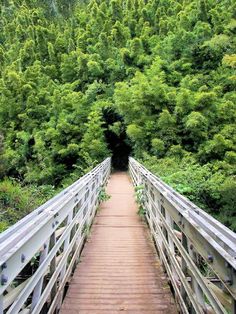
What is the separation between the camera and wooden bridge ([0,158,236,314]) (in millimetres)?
2072

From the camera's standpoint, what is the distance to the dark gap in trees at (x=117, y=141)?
25.5m

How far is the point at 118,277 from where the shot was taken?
13.5ft

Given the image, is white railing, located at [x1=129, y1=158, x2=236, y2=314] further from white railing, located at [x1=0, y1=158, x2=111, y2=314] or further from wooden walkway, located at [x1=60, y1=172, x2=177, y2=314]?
white railing, located at [x1=0, y1=158, x2=111, y2=314]

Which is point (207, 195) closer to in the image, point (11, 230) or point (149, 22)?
point (11, 230)

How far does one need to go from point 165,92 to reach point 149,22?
18.7 metres

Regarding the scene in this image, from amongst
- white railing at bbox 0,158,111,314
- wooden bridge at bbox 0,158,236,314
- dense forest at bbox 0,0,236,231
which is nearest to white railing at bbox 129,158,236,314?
wooden bridge at bbox 0,158,236,314

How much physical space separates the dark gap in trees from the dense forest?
73 millimetres

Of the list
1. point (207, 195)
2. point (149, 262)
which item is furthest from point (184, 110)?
point (149, 262)

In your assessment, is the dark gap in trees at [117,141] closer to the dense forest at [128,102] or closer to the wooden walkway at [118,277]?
the dense forest at [128,102]

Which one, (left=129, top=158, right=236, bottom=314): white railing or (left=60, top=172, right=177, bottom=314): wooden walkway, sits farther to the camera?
(left=60, top=172, right=177, bottom=314): wooden walkway

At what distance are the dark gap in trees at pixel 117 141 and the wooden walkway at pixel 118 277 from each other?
1884 cm

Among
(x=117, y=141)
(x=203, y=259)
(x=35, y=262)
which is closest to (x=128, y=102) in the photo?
(x=117, y=141)

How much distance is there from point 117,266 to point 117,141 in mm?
22076

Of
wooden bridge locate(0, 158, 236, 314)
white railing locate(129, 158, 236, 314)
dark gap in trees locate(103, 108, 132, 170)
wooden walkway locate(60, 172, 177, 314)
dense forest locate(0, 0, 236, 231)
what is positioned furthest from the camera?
dark gap in trees locate(103, 108, 132, 170)
